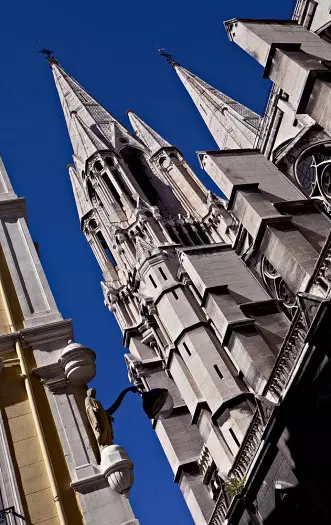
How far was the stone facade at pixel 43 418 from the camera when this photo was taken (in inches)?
288

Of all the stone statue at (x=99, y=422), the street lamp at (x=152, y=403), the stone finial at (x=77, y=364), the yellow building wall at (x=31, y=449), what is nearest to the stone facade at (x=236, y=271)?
the street lamp at (x=152, y=403)

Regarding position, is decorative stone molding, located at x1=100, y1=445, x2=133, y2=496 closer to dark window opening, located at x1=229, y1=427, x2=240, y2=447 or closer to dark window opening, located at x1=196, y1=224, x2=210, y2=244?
dark window opening, located at x1=229, y1=427, x2=240, y2=447

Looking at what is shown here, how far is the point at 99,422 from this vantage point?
7.95 metres

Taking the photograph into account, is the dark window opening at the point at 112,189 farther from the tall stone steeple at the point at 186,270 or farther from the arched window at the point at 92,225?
the arched window at the point at 92,225

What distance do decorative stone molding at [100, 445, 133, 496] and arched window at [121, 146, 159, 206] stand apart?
27854 millimetres

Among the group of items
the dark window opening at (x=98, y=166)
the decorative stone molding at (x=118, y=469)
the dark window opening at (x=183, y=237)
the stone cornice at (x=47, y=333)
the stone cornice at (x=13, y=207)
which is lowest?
the decorative stone molding at (x=118, y=469)

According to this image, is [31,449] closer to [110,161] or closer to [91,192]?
[110,161]

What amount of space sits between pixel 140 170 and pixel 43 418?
102 ft

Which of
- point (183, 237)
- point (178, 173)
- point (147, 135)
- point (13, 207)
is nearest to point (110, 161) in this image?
point (178, 173)

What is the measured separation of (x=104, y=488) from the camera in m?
→ 7.50

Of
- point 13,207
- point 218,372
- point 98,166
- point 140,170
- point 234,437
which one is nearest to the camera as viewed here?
point 13,207

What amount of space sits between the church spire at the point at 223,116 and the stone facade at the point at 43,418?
23001 millimetres

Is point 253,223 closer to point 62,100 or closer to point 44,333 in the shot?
point 44,333

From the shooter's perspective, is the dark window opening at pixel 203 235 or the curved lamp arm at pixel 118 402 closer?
the curved lamp arm at pixel 118 402
